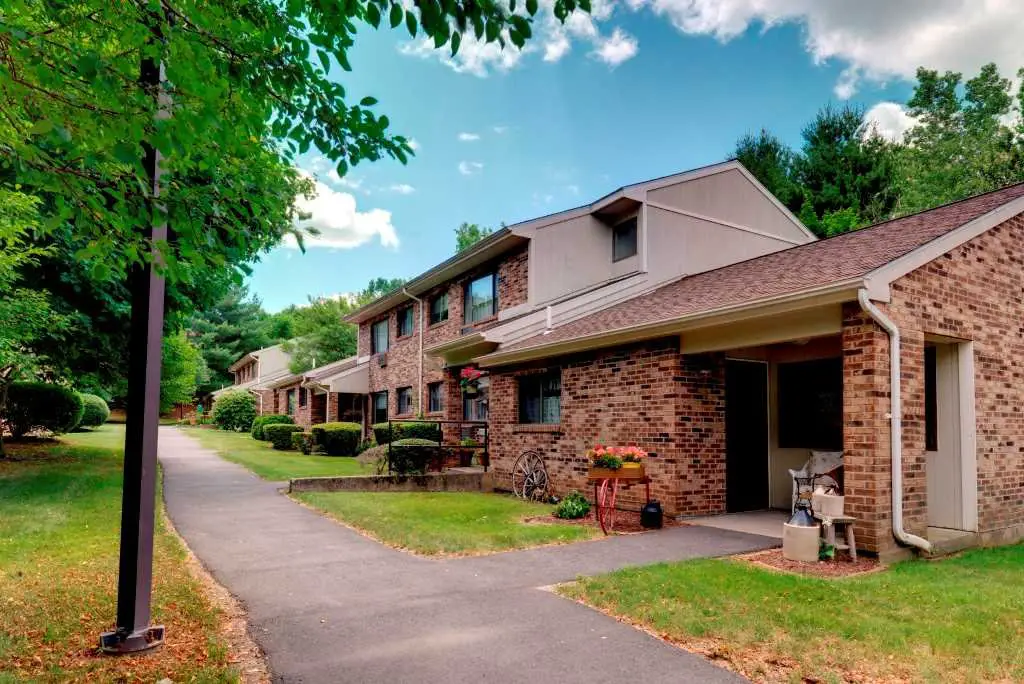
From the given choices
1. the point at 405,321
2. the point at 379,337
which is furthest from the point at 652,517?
the point at 379,337

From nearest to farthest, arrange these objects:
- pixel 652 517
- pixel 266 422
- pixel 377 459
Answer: pixel 652 517 < pixel 377 459 < pixel 266 422

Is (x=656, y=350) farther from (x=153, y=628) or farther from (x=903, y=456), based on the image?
(x=153, y=628)

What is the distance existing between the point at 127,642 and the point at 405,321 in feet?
59.2

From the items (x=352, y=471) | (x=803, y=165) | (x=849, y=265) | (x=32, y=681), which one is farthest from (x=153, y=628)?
(x=803, y=165)

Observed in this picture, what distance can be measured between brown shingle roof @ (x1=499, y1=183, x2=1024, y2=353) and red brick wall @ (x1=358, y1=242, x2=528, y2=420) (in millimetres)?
2660

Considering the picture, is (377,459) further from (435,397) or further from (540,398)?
(540,398)

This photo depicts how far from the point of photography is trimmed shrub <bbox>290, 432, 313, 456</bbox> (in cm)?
2308

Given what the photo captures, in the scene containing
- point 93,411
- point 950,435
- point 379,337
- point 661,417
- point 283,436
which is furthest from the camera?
point 93,411

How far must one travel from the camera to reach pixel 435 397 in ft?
61.7

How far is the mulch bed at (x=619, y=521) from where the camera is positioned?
8703mm

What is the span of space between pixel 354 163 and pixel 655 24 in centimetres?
1565

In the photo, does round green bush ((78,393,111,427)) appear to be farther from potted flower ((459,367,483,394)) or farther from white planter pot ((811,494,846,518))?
white planter pot ((811,494,846,518))

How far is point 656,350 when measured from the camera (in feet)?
31.5

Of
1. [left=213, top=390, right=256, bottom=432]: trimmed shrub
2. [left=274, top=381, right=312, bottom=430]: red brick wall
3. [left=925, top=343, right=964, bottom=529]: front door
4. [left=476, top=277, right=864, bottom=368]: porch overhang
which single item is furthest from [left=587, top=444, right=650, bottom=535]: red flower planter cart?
[left=213, top=390, right=256, bottom=432]: trimmed shrub
